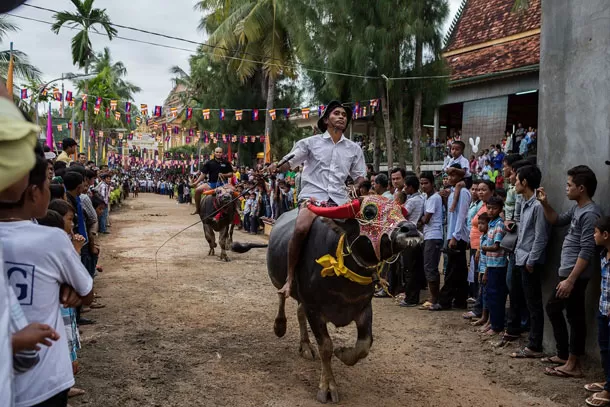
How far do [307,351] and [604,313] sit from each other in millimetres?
2876

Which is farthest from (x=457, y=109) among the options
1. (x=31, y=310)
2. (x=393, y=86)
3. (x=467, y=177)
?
(x=31, y=310)

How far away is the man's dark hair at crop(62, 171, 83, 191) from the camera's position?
6217mm

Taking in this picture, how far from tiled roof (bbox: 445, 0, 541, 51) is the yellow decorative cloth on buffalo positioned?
15.6 m

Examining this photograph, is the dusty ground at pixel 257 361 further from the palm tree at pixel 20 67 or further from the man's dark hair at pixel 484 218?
the palm tree at pixel 20 67

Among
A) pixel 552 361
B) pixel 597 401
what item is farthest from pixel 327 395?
pixel 552 361

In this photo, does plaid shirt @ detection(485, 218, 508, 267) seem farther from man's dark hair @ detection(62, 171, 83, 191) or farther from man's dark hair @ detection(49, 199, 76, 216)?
man's dark hair @ detection(62, 171, 83, 191)

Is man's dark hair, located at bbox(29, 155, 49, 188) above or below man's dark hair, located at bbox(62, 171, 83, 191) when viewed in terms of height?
above

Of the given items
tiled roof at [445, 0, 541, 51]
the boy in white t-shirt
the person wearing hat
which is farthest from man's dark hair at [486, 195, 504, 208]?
tiled roof at [445, 0, 541, 51]

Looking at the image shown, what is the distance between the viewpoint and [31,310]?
2227mm

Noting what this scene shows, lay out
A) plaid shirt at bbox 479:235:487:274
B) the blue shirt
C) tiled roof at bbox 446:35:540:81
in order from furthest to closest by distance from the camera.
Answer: tiled roof at bbox 446:35:540:81
the blue shirt
plaid shirt at bbox 479:235:487:274

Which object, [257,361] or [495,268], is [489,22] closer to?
[495,268]

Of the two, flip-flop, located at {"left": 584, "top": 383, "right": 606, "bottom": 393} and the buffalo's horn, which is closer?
the buffalo's horn

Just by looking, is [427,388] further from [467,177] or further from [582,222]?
[467,177]

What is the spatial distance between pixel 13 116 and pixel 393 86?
51.0 feet
